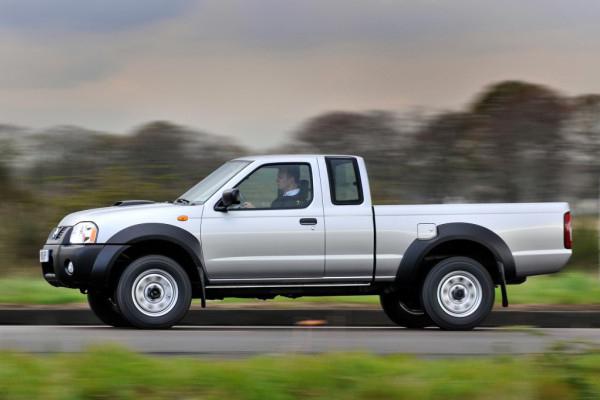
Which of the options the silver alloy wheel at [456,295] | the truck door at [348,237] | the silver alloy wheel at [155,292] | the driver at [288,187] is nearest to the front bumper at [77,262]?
the silver alloy wheel at [155,292]

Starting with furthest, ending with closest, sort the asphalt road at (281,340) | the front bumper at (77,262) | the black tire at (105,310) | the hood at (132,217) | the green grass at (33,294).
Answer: the green grass at (33,294), the black tire at (105,310), the hood at (132,217), the front bumper at (77,262), the asphalt road at (281,340)

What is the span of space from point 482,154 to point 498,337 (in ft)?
29.2

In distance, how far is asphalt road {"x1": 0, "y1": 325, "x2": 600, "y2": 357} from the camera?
29.6 feet

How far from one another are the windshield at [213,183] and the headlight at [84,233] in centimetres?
107

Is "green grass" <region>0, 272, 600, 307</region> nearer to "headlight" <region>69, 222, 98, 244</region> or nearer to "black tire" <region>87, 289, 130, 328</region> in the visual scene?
"black tire" <region>87, 289, 130, 328</region>

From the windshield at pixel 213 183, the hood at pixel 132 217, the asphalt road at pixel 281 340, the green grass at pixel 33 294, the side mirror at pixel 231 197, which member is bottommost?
the asphalt road at pixel 281 340

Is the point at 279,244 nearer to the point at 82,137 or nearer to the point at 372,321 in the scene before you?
the point at 372,321

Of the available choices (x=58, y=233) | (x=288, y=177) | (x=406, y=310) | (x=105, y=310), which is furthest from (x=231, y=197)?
(x=406, y=310)

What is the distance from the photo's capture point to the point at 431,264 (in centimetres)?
1159

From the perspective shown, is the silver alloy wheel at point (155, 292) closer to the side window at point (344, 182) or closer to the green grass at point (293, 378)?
the side window at point (344, 182)

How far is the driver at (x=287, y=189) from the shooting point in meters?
11.3

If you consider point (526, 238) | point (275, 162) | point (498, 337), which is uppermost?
point (275, 162)

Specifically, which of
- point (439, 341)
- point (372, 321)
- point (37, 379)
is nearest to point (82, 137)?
point (372, 321)

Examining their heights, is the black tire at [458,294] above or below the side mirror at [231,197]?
below
